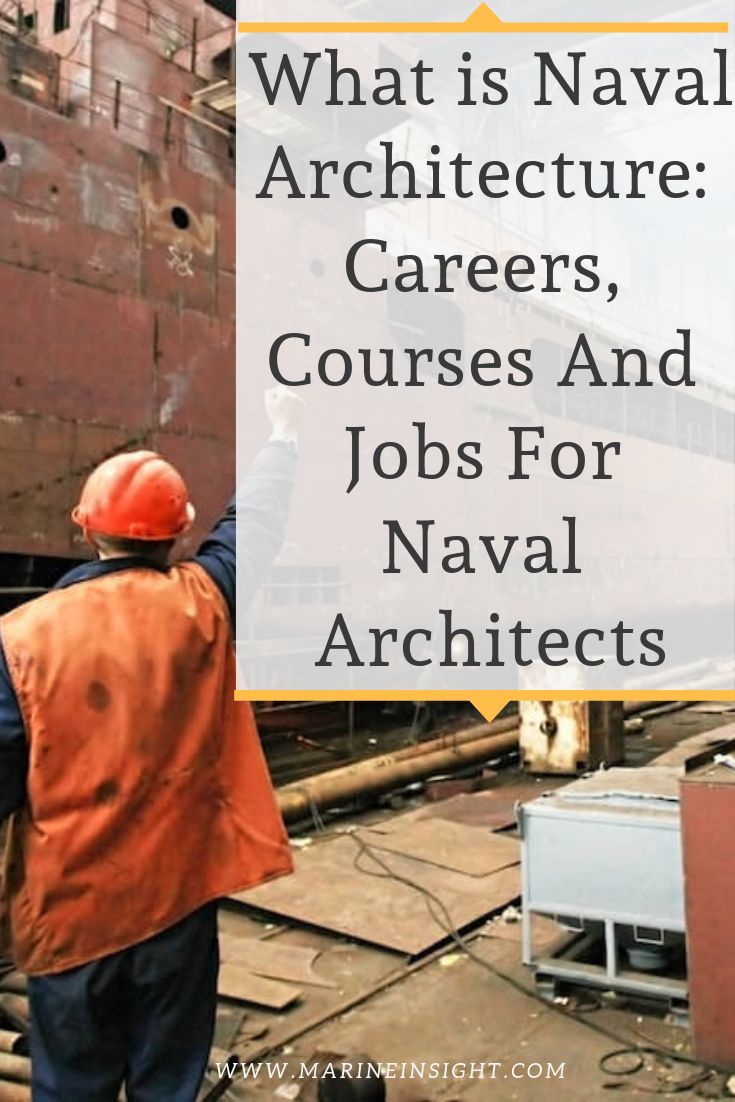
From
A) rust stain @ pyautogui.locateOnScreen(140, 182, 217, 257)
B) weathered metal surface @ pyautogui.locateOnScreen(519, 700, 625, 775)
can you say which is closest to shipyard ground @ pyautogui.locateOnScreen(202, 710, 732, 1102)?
weathered metal surface @ pyautogui.locateOnScreen(519, 700, 625, 775)

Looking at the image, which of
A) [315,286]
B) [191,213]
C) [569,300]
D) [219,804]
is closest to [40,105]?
[191,213]

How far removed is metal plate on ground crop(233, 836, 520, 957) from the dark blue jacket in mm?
2571

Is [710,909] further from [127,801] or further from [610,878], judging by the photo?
[127,801]

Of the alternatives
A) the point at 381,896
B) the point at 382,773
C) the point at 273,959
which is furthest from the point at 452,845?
the point at 273,959

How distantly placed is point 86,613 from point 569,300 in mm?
28675

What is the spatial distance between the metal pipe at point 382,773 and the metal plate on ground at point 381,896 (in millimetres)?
787

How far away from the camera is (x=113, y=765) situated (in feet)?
6.34

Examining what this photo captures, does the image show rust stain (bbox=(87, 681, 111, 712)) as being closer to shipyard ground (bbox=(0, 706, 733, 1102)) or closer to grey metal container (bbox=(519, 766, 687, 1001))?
shipyard ground (bbox=(0, 706, 733, 1102))

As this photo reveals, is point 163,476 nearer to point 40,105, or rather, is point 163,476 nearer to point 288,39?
point 40,105

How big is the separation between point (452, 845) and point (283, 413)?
12.8 feet

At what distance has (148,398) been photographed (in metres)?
7.96

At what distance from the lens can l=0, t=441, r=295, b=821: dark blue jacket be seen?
1875 millimetres

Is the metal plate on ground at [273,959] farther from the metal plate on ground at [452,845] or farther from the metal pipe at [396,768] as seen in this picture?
the metal pipe at [396,768]

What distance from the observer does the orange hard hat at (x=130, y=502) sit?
2.08 metres
